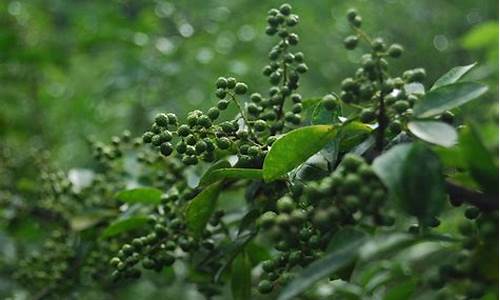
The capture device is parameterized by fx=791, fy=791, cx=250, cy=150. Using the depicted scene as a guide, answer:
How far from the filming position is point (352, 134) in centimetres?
155

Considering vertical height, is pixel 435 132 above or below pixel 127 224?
below

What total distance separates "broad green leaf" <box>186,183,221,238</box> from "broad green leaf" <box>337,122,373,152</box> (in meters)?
0.30

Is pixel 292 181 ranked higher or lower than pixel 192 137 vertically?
lower

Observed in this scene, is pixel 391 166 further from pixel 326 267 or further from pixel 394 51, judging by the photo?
pixel 394 51

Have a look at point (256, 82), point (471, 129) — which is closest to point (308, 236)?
point (471, 129)

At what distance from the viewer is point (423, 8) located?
777 cm

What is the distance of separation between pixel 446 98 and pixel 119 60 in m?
3.39

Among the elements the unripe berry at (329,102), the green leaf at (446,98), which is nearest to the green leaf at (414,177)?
the green leaf at (446,98)

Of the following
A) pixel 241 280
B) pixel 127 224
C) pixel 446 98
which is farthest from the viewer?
pixel 127 224

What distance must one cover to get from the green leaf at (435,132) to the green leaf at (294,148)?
6.9 inches

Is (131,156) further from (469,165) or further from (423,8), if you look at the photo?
(423,8)

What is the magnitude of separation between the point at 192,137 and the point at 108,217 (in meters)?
1.08

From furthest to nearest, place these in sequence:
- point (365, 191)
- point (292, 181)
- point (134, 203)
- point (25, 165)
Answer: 1. point (25, 165)
2. point (134, 203)
3. point (292, 181)
4. point (365, 191)

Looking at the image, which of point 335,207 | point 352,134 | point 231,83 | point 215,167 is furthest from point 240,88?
point 335,207
